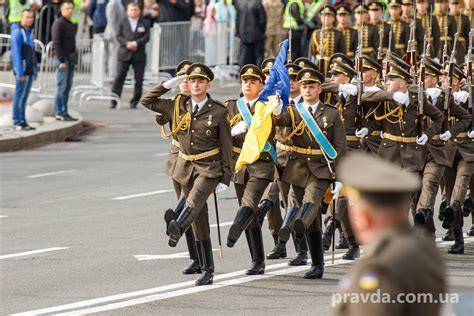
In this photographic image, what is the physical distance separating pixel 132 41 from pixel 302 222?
50.9ft

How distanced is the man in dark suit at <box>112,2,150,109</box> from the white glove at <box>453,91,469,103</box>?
13.2m

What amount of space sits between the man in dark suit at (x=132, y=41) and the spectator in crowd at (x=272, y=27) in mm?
3248

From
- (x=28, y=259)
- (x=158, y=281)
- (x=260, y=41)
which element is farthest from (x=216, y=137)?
(x=260, y=41)

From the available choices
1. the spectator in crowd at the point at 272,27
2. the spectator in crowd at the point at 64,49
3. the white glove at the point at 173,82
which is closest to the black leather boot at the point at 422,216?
the white glove at the point at 173,82

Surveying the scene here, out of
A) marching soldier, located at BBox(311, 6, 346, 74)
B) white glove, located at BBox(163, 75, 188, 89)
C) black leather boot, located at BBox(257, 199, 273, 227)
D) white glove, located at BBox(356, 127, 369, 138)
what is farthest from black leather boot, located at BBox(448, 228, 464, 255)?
marching soldier, located at BBox(311, 6, 346, 74)

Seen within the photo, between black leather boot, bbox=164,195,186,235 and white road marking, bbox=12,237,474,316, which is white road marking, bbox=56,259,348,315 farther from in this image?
black leather boot, bbox=164,195,186,235

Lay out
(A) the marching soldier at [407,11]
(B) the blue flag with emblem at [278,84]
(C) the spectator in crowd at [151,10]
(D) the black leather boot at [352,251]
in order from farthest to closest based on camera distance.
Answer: (C) the spectator in crowd at [151,10] → (A) the marching soldier at [407,11] → (D) the black leather boot at [352,251] → (B) the blue flag with emblem at [278,84]

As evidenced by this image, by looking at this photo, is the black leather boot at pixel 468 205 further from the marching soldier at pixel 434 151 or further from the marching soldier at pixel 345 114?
the marching soldier at pixel 345 114

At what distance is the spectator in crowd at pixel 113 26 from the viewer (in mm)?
26891

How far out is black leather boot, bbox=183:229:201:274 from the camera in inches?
484

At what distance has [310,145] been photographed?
1227cm

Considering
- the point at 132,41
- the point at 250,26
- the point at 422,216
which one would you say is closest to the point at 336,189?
the point at 422,216

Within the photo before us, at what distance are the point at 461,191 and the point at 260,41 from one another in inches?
584

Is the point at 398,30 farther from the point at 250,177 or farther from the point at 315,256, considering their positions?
the point at 315,256
